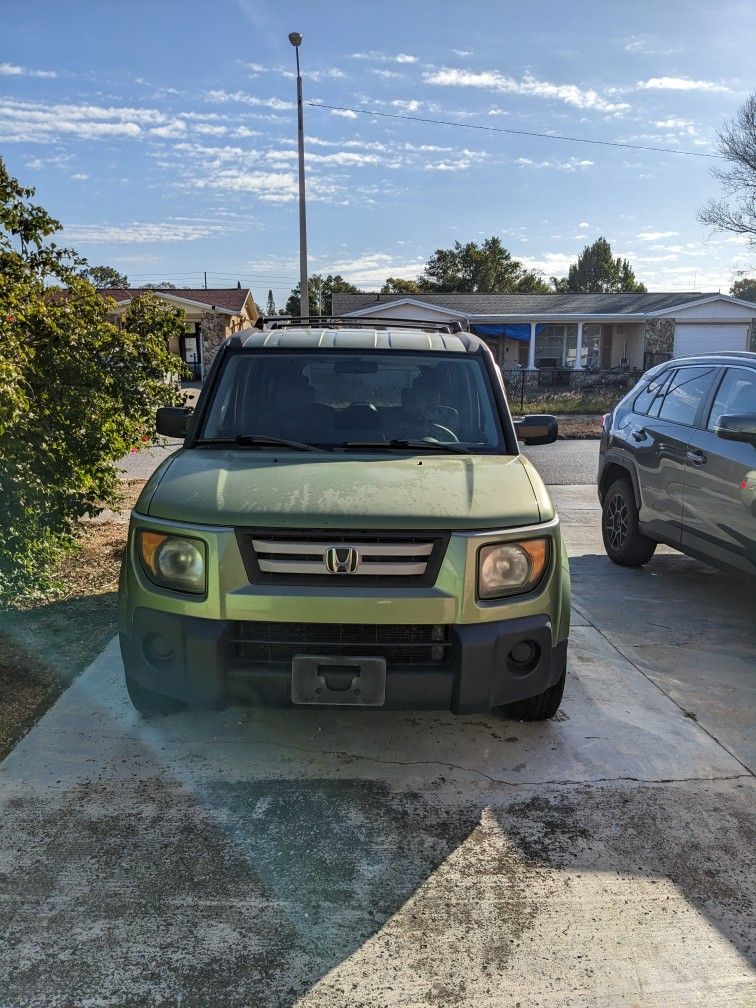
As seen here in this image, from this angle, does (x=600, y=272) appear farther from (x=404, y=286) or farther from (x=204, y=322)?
(x=204, y=322)

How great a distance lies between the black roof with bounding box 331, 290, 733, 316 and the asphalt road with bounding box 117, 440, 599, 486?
66.1ft

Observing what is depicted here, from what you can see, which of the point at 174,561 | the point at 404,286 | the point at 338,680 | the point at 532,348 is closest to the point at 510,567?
the point at 338,680

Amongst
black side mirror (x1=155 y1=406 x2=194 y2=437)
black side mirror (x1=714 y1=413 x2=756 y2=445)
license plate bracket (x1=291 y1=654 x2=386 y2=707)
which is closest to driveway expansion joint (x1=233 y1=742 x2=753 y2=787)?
license plate bracket (x1=291 y1=654 x2=386 y2=707)

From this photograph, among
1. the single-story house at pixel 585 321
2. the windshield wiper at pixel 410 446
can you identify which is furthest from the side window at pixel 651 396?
the single-story house at pixel 585 321

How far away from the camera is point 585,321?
118 ft

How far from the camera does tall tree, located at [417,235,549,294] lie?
223ft

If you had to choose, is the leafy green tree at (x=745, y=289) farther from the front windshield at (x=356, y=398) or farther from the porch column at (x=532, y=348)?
the front windshield at (x=356, y=398)

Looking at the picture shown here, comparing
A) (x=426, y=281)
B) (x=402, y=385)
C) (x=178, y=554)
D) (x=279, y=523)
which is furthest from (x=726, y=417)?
(x=426, y=281)

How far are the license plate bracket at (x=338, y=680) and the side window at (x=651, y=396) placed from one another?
4.37 m

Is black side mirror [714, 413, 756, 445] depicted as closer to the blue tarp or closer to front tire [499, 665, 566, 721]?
front tire [499, 665, 566, 721]

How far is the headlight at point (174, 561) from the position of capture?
3.11m

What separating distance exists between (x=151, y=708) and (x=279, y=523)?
1.27 metres

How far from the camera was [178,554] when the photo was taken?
10.4 feet

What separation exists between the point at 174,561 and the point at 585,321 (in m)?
35.4
